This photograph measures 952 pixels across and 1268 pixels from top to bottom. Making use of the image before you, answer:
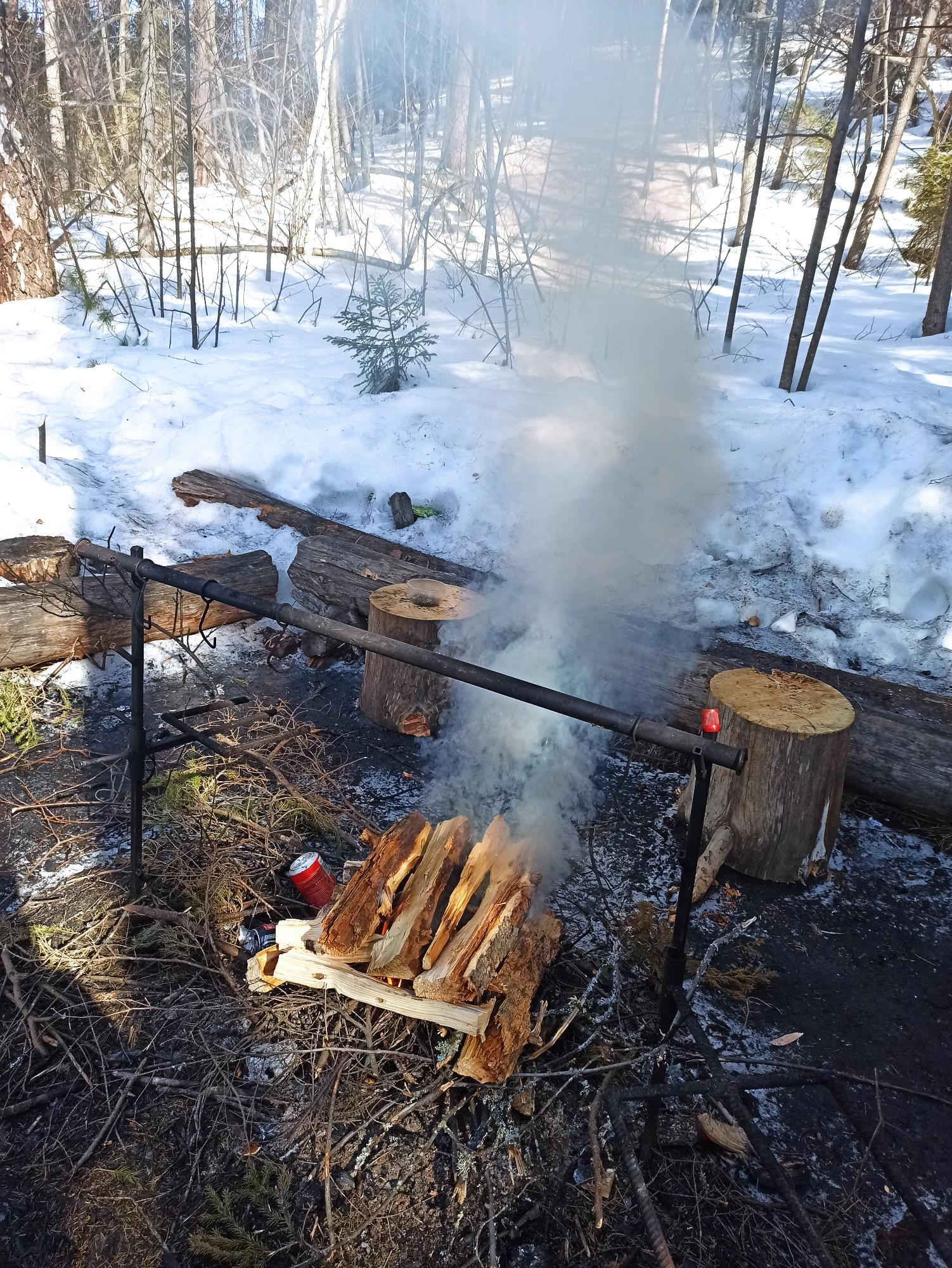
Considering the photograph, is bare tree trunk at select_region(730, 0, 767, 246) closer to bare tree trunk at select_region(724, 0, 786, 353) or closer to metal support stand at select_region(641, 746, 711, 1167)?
bare tree trunk at select_region(724, 0, 786, 353)

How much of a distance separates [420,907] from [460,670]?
38.5 inches

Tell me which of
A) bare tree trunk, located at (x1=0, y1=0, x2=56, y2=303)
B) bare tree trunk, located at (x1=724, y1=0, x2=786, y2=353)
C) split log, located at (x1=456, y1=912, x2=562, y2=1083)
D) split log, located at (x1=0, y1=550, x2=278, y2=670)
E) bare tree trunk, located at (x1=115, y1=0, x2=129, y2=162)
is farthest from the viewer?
bare tree trunk, located at (x1=115, y1=0, x2=129, y2=162)

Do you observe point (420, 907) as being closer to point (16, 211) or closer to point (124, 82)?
point (16, 211)

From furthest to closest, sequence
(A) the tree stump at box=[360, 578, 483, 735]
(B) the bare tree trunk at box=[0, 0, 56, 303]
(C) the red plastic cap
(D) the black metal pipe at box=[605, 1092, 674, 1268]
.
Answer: (B) the bare tree trunk at box=[0, 0, 56, 303]
(A) the tree stump at box=[360, 578, 483, 735]
(C) the red plastic cap
(D) the black metal pipe at box=[605, 1092, 674, 1268]

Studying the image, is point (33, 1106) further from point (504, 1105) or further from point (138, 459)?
point (138, 459)

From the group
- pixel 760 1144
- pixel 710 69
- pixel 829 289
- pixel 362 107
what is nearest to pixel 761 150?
pixel 829 289

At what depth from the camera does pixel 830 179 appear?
20.5 ft

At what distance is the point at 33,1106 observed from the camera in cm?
233

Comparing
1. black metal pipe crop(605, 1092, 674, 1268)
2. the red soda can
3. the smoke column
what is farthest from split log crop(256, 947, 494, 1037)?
the smoke column

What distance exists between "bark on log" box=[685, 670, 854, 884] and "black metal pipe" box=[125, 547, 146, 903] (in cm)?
219

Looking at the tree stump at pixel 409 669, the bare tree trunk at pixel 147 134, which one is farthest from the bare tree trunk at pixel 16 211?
the tree stump at pixel 409 669

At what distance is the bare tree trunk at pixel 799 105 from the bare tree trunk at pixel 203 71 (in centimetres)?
810

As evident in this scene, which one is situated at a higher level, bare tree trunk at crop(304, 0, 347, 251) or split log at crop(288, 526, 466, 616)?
bare tree trunk at crop(304, 0, 347, 251)

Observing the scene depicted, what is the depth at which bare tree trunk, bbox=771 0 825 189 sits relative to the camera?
776cm
